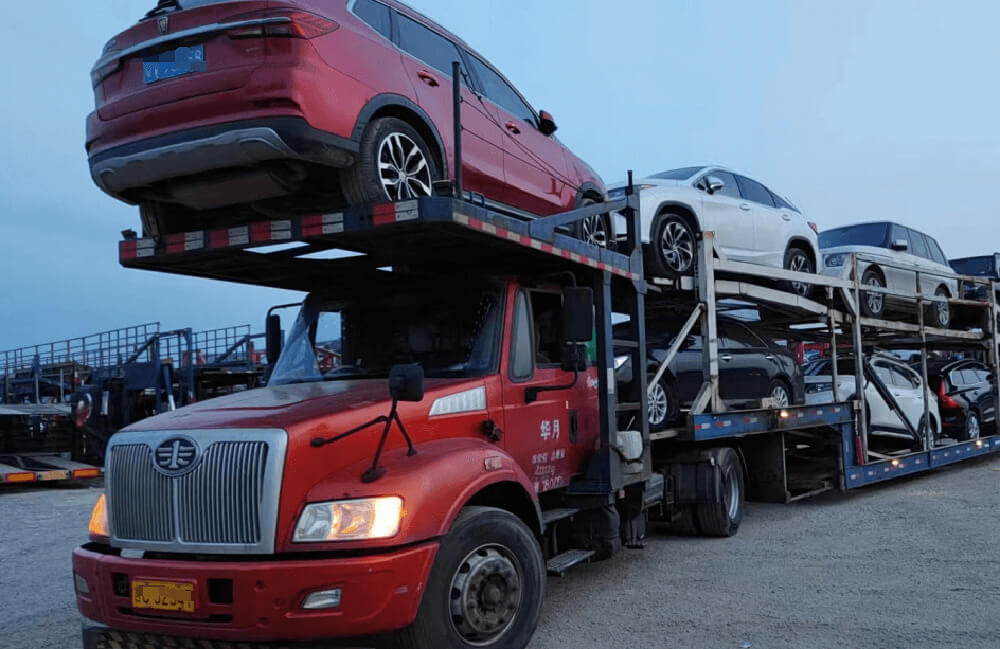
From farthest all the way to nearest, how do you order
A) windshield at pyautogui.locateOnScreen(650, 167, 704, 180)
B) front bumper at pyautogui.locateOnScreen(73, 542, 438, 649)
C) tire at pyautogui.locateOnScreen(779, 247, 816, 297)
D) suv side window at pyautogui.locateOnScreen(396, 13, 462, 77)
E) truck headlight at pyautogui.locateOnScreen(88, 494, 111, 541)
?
tire at pyautogui.locateOnScreen(779, 247, 816, 297) → windshield at pyautogui.locateOnScreen(650, 167, 704, 180) → suv side window at pyautogui.locateOnScreen(396, 13, 462, 77) → truck headlight at pyautogui.locateOnScreen(88, 494, 111, 541) → front bumper at pyautogui.locateOnScreen(73, 542, 438, 649)

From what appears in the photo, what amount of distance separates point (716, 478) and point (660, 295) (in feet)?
5.63

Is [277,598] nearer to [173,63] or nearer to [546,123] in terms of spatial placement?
[173,63]

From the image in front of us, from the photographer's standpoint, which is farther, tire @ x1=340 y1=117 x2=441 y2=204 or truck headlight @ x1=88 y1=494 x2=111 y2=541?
tire @ x1=340 y1=117 x2=441 y2=204

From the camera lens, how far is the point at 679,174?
9648mm

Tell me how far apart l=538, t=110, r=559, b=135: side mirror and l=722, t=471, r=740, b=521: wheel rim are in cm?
341

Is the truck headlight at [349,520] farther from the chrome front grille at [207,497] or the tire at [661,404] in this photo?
the tire at [661,404]

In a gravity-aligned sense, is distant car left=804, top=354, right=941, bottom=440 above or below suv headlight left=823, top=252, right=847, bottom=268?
below

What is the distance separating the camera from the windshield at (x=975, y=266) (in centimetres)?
1995

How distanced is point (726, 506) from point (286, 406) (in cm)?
500

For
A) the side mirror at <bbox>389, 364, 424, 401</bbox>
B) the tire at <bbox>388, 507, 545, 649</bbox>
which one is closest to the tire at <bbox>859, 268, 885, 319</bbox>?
the tire at <bbox>388, 507, 545, 649</bbox>

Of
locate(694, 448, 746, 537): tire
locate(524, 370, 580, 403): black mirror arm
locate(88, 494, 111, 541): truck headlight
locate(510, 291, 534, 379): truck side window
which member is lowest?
locate(694, 448, 746, 537): tire

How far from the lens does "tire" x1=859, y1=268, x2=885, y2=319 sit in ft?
36.9

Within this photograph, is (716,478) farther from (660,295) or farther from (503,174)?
(503,174)

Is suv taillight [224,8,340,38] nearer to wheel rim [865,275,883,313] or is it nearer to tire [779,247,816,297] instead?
tire [779,247,816,297]
